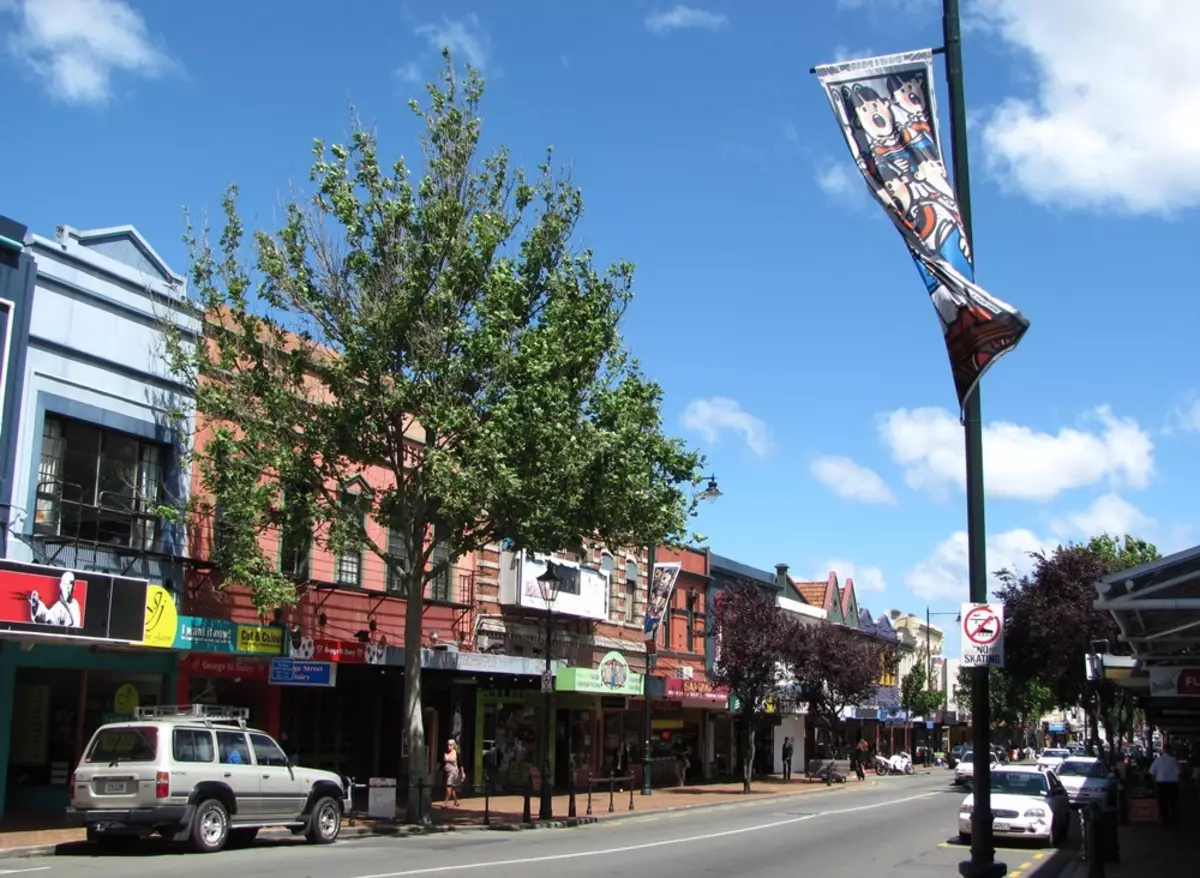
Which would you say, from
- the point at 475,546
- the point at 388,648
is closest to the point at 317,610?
the point at 388,648

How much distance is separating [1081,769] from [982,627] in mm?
26194

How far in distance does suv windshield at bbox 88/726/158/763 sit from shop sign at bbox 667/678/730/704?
2311 cm

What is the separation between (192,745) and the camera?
1764cm

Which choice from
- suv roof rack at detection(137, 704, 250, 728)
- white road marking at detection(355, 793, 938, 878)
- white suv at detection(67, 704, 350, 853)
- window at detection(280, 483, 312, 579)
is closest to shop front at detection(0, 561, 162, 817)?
suv roof rack at detection(137, 704, 250, 728)

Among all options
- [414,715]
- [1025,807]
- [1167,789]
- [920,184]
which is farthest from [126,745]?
[1167,789]

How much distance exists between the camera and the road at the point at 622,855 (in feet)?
50.1

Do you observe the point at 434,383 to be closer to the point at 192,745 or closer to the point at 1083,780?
the point at 192,745

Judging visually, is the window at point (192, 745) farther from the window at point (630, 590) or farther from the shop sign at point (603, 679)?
the window at point (630, 590)

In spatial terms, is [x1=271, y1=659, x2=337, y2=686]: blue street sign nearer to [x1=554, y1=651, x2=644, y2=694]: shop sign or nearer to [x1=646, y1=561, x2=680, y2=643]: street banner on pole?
[x1=554, y1=651, x2=644, y2=694]: shop sign

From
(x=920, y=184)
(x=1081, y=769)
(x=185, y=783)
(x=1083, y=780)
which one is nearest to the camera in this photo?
(x=920, y=184)

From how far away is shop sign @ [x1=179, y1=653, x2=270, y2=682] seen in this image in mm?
23234

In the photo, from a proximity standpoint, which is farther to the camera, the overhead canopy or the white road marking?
the white road marking

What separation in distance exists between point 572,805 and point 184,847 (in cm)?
970

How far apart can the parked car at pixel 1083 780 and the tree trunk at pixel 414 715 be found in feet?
47.2
